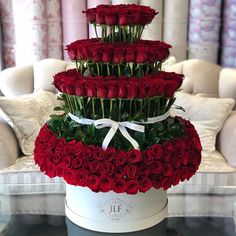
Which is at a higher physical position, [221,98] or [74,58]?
[74,58]

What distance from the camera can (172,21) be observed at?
235 cm

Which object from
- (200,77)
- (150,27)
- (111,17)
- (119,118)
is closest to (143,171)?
(119,118)

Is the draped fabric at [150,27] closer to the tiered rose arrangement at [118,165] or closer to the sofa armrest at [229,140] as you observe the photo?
the sofa armrest at [229,140]

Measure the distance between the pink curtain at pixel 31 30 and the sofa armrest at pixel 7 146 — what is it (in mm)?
634

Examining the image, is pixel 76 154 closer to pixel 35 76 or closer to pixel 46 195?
pixel 46 195

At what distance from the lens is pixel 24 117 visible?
1.93 m

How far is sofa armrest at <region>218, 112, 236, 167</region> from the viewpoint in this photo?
1.82 m

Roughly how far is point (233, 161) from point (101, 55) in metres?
1.07

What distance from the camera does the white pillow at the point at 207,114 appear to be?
195 centimetres

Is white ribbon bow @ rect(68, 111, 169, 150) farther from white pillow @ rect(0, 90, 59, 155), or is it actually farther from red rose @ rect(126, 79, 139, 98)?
white pillow @ rect(0, 90, 59, 155)

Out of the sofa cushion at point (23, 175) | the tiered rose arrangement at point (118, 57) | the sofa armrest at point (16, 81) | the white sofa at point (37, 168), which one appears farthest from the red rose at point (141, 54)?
the sofa armrest at point (16, 81)

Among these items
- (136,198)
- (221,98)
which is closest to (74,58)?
(136,198)

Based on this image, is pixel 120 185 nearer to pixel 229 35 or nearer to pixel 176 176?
pixel 176 176

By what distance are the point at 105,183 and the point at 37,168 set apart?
3.00 feet
